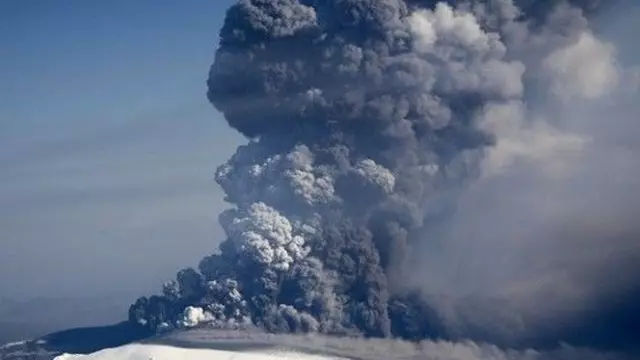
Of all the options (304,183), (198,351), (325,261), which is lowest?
(198,351)

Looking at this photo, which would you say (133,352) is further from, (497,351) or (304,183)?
(497,351)

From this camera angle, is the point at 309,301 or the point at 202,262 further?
the point at 202,262

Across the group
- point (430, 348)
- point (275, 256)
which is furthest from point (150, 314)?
point (430, 348)

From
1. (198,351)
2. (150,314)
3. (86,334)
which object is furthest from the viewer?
(86,334)

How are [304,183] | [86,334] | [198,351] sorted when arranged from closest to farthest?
[304,183], [198,351], [86,334]

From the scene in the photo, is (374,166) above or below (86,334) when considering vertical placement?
above

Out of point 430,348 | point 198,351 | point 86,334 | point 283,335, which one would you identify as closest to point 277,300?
point 283,335

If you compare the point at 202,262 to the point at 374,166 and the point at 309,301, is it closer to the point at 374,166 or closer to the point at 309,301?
the point at 309,301
